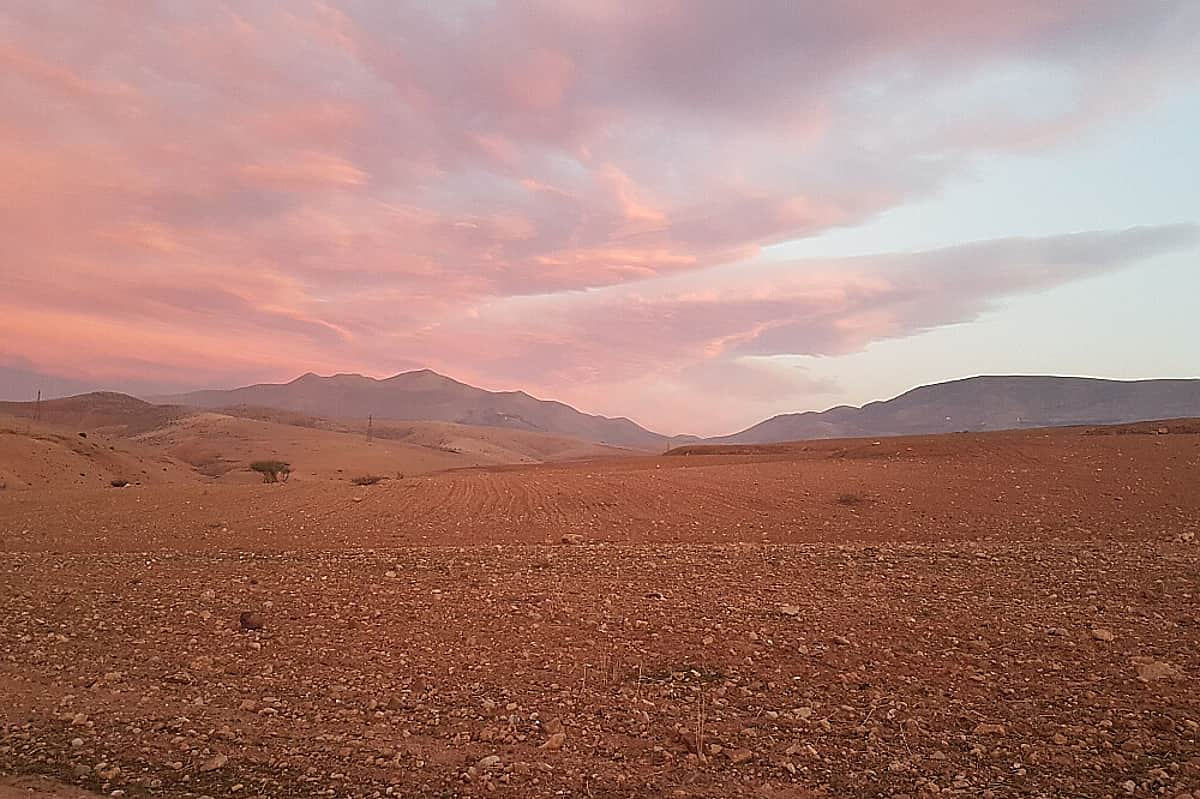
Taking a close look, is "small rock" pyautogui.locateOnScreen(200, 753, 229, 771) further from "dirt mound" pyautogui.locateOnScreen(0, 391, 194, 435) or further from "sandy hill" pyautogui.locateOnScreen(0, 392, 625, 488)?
"dirt mound" pyautogui.locateOnScreen(0, 391, 194, 435)

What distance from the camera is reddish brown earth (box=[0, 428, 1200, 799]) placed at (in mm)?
5621

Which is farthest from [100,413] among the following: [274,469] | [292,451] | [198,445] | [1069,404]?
[1069,404]

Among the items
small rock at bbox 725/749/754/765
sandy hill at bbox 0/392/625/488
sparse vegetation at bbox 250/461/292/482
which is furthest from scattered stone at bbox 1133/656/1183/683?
sparse vegetation at bbox 250/461/292/482

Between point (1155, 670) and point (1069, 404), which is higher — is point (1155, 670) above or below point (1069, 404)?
below

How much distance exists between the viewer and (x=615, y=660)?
795cm

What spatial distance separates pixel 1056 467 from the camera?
868 inches

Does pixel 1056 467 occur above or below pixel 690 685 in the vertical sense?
above

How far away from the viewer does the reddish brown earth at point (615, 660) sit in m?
5.62

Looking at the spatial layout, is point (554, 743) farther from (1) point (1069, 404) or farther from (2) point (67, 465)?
(1) point (1069, 404)

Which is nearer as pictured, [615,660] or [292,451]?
[615,660]

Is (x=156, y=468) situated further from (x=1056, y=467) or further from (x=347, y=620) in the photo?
(x=1056, y=467)

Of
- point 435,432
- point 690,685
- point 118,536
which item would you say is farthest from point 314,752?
point 435,432

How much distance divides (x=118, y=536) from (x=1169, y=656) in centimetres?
1720

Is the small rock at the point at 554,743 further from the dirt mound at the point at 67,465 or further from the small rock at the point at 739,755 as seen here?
the dirt mound at the point at 67,465
